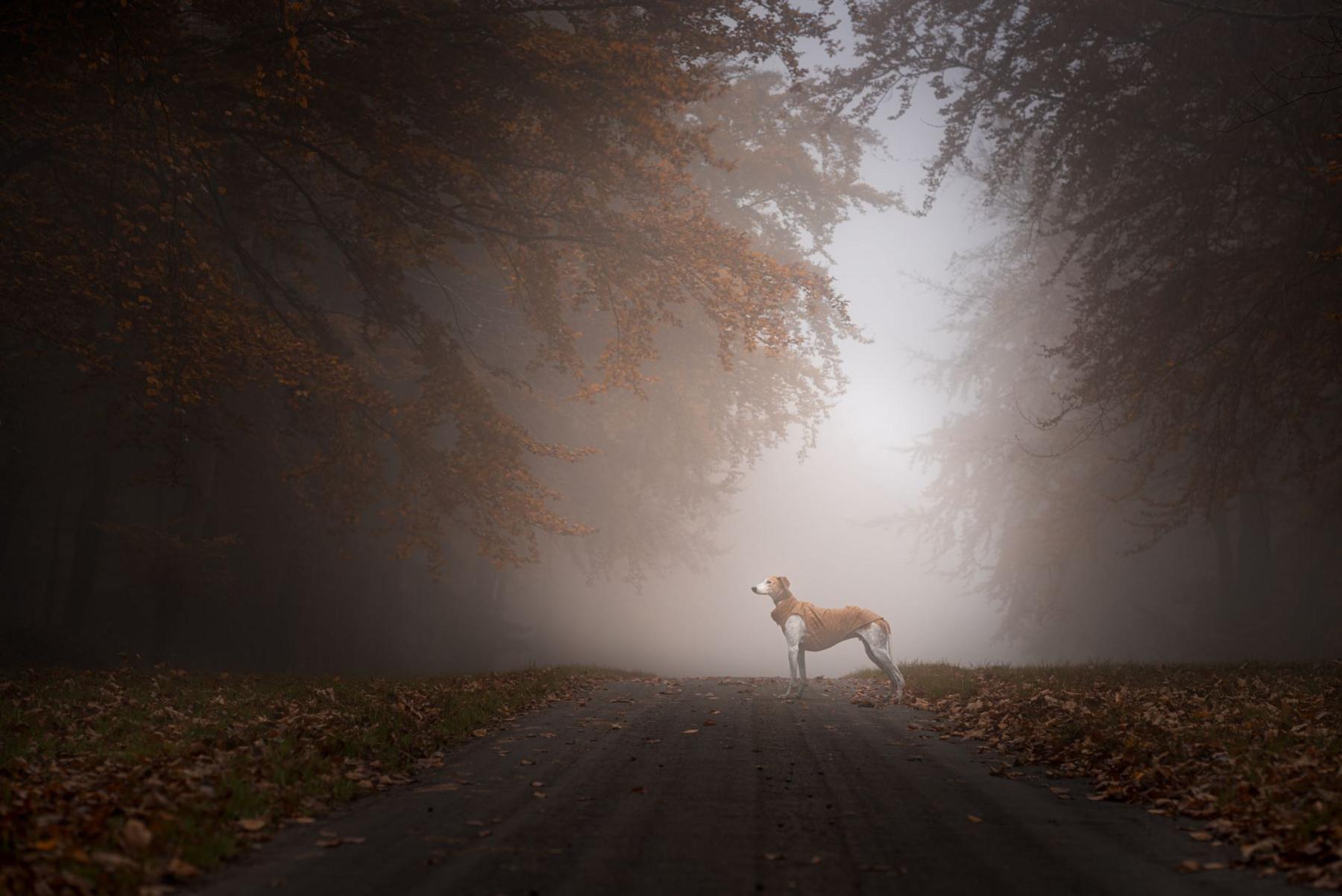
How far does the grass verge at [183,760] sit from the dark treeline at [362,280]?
411cm

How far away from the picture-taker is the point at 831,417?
2992 centimetres

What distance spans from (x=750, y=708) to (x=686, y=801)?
554cm

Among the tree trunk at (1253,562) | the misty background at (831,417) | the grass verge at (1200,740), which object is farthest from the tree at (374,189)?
the tree trunk at (1253,562)

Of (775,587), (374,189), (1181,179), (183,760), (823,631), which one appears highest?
(1181,179)

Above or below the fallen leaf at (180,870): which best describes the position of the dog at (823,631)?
above

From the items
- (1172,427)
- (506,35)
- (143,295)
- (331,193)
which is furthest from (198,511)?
(1172,427)

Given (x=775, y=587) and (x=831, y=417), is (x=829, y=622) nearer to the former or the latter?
(x=775, y=587)

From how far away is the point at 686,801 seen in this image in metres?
6.57

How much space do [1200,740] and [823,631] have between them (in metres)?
6.74

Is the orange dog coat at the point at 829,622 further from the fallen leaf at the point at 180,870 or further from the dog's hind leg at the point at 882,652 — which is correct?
the fallen leaf at the point at 180,870

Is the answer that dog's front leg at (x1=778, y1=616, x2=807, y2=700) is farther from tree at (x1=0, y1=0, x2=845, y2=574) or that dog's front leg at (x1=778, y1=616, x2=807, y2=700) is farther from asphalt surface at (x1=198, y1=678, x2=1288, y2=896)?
asphalt surface at (x1=198, y1=678, x2=1288, y2=896)

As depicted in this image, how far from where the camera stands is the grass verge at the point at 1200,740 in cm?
555

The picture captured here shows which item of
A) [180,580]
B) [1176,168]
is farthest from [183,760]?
[1176,168]

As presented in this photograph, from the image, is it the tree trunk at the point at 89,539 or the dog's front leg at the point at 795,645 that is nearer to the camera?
the dog's front leg at the point at 795,645
